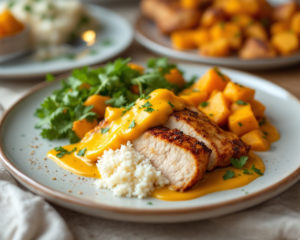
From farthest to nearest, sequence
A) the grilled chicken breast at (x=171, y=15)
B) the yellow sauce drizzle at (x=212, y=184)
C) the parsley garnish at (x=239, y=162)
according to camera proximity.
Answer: the grilled chicken breast at (x=171, y=15) → the parsley garnish at (x=239, y=162) → the yellow sauce drizzle at (x=212, y=184)

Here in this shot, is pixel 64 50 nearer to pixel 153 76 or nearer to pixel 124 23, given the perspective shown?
pixel 124 23

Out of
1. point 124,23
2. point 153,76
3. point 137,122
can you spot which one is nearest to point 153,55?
point 124,23

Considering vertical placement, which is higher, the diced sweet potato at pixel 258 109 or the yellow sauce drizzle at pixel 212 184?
the diced sweet potato at pixel 258 109

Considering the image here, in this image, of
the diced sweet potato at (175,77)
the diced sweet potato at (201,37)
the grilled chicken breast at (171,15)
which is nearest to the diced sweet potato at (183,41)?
the diced sweet potato at (201,37)

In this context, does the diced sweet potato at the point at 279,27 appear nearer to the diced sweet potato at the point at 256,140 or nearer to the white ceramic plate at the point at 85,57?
the white ceramic plate at the point at 85,57

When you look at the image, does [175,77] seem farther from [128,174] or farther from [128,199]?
[128,199]

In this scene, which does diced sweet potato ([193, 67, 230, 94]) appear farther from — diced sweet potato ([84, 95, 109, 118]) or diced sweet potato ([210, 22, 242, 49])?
diced sweet potato ([210, 22, 242, 49])

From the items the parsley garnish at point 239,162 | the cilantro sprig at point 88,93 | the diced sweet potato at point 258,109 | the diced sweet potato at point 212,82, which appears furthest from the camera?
the diced sweet potato at point 212,82

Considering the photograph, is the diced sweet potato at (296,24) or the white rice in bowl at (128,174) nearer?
the white rice in bowl at (128,174)
